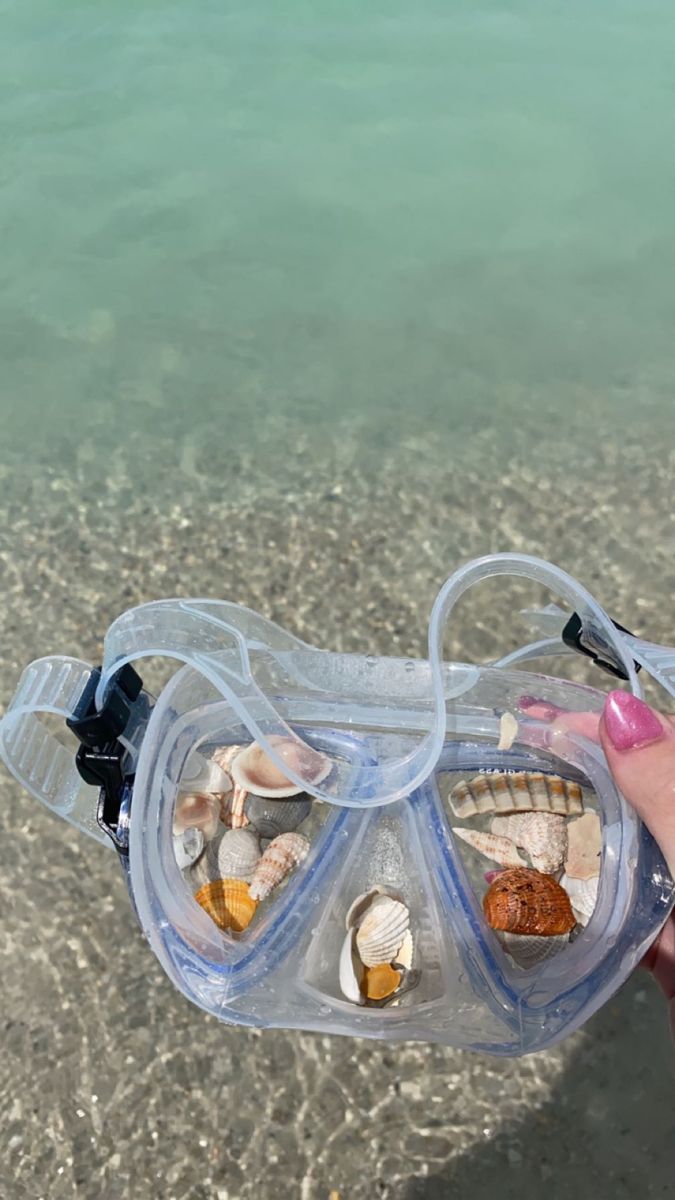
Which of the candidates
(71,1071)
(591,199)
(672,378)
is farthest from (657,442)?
(71,1071)

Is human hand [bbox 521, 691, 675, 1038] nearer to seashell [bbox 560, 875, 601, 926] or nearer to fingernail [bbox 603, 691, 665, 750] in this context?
fingernail [bbox 603, 691, 665, 750]

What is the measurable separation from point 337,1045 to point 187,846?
3.91 feet

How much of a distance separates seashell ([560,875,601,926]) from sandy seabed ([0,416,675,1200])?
1.00 m

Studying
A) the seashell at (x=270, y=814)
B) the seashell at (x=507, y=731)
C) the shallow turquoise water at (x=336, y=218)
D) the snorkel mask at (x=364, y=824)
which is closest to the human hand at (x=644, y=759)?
the snorkel mask at (x=364, y=824)

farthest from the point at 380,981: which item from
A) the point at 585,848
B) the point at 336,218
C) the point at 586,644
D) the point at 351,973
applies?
the point at 336,218

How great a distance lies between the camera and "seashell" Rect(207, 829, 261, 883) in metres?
2.25

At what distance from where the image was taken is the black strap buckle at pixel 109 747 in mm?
1930

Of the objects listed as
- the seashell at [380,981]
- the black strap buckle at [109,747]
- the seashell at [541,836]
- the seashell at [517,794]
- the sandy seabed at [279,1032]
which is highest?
the black strap buckle at [109,747]

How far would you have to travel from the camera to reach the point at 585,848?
217 centimetres

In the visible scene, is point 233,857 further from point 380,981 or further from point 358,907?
point 380,981

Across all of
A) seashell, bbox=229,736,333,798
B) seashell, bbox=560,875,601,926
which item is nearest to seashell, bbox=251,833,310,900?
seashell, bbox=229,736,333,798

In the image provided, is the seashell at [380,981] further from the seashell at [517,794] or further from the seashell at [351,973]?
the seashell at [517,794]

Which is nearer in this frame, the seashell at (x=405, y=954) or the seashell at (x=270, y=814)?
the seashell at (x=405, y=954)

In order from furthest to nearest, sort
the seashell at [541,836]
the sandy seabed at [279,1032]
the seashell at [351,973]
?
the sandy seabed at [279,1032] → the seashell at [541,836] → the seashell at [351,973]
